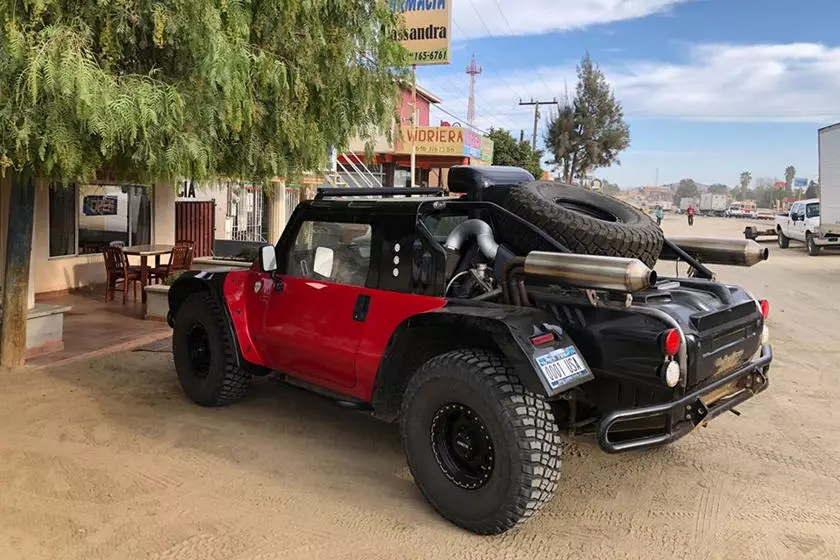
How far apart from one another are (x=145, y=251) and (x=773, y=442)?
8.82 metres

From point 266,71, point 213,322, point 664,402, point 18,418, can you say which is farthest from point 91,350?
point 664,402

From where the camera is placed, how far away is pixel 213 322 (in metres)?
5.21

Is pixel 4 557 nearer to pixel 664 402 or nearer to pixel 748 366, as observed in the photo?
pixel 664 402

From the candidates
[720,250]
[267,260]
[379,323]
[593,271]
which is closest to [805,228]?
[720,250]

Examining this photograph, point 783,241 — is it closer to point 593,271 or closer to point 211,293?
point 211,293

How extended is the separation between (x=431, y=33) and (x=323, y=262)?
A: 11.0 metres

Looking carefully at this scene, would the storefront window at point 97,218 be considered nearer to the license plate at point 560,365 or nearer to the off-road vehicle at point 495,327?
the off-road vehicle at point 495,327

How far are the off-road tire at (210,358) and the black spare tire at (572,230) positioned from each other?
7.93ft

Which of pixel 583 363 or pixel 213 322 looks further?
pixel 213 322

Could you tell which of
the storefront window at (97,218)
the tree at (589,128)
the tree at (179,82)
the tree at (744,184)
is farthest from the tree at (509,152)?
the tree at (744,184)

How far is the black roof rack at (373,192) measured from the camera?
4.79m

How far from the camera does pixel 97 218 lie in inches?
475

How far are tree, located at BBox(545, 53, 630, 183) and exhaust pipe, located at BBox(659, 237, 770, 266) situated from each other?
47.4 meters

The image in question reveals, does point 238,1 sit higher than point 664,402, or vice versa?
point 238,1
